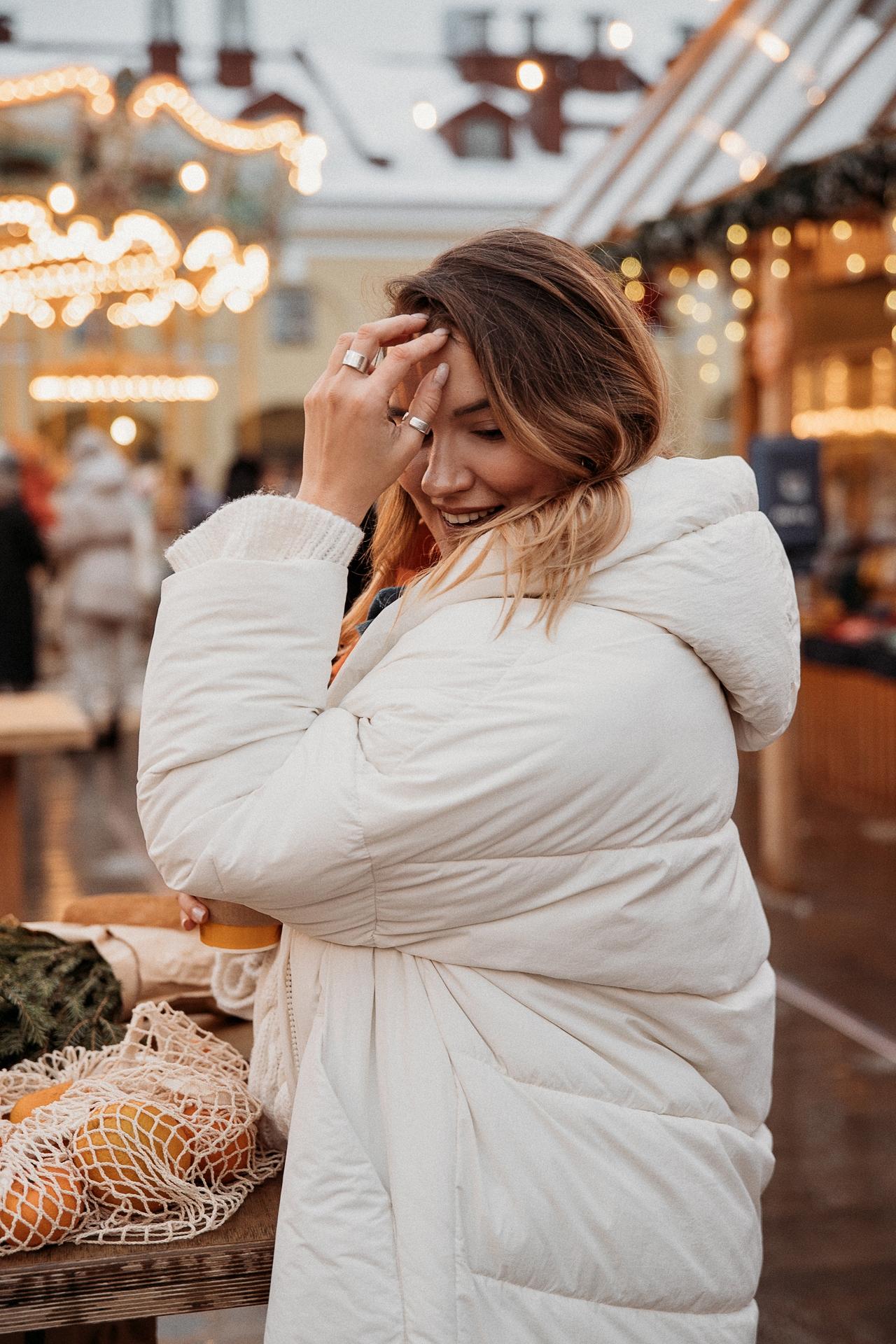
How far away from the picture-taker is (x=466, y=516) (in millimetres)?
1440

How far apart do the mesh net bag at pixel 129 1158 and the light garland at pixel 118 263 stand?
388 inches

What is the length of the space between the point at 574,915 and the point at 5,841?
3.69 m

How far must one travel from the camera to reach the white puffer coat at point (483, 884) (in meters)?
1.22

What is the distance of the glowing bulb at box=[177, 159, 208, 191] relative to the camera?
1091cm

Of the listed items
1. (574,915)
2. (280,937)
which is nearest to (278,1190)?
(280,937)

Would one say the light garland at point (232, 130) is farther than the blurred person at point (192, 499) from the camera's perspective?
No

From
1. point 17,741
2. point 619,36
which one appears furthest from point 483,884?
point 619,36

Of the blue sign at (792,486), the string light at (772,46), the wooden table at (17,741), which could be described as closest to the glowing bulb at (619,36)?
the string light at (772,46)

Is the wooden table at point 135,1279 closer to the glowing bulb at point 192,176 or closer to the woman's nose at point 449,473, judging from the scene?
the woman's nose at point 449,473

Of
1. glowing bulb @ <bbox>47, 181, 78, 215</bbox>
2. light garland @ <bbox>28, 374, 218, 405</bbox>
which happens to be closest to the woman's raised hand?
glowing bulb @ <bbox>47, 181, 78, 215</bbox>

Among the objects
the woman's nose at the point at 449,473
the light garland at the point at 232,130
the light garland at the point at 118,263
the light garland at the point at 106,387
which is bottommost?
the woman's nose at the point at 449,473

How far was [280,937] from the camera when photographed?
4.84ft

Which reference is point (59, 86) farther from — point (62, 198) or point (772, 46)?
point (772, 46)

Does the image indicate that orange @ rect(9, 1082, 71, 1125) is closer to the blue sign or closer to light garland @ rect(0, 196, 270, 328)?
the blue sign
